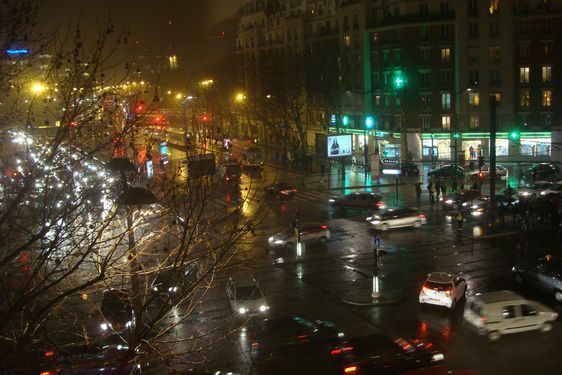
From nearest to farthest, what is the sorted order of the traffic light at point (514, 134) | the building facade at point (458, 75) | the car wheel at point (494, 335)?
the car wheel at point (494, 335) → the traffic light at point (514, 134) → the building facade at point (458, 75)

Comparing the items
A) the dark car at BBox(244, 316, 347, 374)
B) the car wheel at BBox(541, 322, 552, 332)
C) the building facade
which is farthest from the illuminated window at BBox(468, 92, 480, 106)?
the dark car at BBox(244, 316, 347, 374)

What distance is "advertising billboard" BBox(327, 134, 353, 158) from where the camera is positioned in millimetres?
49303

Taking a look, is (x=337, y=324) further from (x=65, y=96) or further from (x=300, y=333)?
(x=65, y=96)

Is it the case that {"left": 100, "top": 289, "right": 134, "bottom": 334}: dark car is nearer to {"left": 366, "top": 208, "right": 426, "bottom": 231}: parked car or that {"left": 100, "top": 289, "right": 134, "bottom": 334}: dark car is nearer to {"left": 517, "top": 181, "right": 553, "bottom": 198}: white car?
{"left": 366, "top": 208, "right": 426, "bottom": 231}: parked car

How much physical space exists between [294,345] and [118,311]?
16.4 ft

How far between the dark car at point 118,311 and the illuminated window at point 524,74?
50.2m

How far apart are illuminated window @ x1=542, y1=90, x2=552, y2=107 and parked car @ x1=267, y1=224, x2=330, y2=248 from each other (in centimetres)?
3654

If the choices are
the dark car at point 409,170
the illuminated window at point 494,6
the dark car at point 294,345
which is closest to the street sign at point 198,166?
the dark car at point 294,345

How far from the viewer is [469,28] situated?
59781 mm

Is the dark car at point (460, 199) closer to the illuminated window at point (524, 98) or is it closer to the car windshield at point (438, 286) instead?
the car windshield at point (438, 286)

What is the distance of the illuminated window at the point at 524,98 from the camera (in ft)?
191

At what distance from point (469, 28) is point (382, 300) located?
45.7 m

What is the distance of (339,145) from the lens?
49.6 m

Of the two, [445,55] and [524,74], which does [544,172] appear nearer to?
[524,74]
